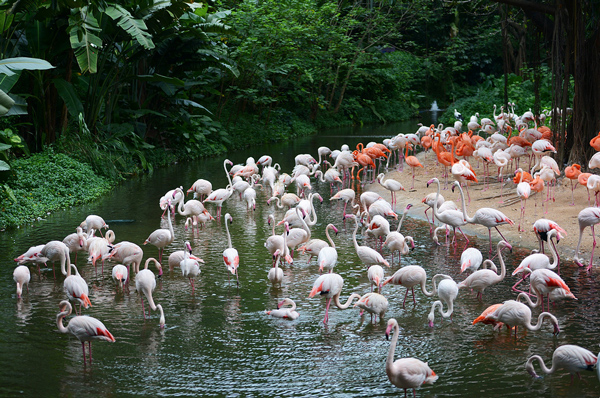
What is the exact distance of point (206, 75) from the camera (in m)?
20.0

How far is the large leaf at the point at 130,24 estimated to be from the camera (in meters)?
12.6

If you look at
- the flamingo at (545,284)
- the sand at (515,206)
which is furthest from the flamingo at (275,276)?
the sand at (515,206)

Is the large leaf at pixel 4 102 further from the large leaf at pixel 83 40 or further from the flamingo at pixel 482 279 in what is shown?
the flamingo at pixel 482 279

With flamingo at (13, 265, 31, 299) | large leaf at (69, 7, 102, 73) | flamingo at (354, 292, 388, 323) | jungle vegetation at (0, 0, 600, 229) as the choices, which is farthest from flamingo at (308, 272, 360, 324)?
large leaf at (69, 7, 102, 73)

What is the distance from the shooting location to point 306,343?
5688mm

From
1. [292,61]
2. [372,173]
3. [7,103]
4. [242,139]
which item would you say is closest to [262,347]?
[7,103]

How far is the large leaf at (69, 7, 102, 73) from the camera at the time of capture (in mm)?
11711

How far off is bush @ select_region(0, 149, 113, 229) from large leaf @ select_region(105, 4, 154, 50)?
3003 mm

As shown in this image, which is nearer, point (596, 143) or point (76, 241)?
point (76, 241)

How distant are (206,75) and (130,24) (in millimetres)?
7317

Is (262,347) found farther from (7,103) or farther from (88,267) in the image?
(7,103)

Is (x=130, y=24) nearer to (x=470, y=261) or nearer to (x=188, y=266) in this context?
(x=188, y=266)

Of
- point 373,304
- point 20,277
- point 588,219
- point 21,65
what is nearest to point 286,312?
point 373,304

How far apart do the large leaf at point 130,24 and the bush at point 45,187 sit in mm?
3003
